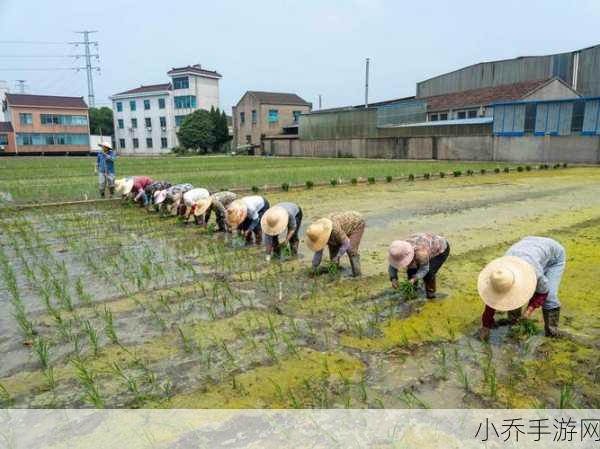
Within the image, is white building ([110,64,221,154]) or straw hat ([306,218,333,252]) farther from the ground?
white building ([110,64,221,154])

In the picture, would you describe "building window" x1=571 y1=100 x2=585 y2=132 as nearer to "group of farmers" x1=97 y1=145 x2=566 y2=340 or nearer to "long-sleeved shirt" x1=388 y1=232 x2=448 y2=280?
"group of farmers" x1=97 y1=145 x2=566 y2=340

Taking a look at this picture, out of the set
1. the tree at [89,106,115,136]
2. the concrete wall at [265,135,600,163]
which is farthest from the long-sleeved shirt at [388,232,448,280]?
the tree at [89,106,115,136]

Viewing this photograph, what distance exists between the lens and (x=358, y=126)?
35.8 metres

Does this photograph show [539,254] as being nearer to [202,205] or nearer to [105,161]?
[202,205]

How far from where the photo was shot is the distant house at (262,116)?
47.4m

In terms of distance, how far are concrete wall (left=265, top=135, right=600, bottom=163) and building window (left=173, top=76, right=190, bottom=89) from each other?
64.0 ft

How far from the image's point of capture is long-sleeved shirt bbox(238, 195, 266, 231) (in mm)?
6949

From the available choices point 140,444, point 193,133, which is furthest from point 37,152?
point 140,444

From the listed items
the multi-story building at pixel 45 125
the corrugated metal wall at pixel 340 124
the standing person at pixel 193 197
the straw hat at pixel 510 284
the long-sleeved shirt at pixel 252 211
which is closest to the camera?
the straw hat at pixel 510 284

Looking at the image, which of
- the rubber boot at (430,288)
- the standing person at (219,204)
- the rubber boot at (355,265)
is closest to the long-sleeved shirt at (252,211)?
the standing person at (219,204)

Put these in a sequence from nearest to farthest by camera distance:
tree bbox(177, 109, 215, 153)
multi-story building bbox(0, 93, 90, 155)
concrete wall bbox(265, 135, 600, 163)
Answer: concrete wall bbox(265, 135, 600, 163) < tree bbox(177, 109, 215, 153) < multi-story building bbox(0, 93, 90, 155)

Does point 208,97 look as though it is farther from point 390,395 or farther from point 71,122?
point 390,395

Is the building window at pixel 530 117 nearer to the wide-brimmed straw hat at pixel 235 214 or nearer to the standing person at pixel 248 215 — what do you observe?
the standing person at pixel 248 215

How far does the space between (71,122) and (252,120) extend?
66.9ft
